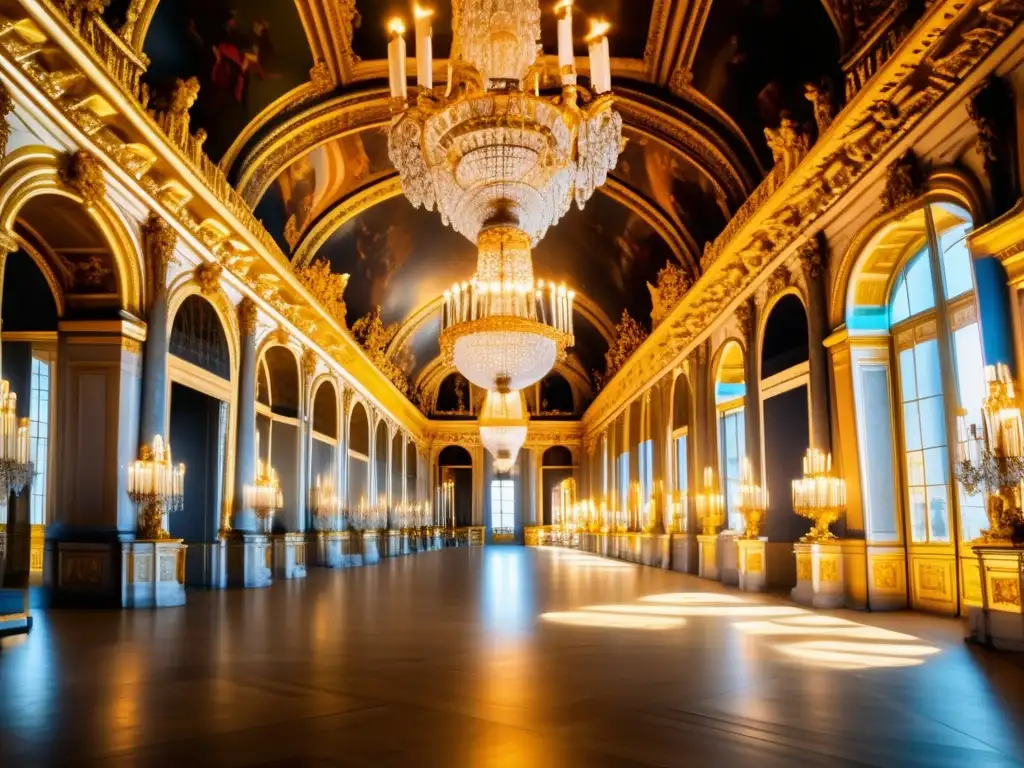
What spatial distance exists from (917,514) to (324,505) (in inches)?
520

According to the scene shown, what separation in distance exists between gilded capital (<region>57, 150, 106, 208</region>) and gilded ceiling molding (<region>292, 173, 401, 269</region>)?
7.57 metres

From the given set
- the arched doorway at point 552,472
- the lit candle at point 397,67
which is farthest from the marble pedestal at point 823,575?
the arched doorway at point 552,472

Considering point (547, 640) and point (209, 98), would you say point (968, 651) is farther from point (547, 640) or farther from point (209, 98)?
point (209, 98)

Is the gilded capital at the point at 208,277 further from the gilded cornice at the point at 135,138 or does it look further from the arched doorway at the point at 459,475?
the arched doorway at the point at 459,475

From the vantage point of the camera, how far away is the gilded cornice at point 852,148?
6859mm

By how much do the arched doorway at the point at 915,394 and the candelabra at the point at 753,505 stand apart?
2.62 meters

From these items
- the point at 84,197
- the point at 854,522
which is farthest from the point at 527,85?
the point at 854,522

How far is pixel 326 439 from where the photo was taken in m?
20.0

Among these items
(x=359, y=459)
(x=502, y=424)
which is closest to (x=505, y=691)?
(x=502, y=424)

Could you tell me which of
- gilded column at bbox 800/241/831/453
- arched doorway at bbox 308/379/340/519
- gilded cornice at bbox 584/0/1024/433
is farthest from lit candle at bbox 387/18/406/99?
arched doorway at bbox 308/379/340/519

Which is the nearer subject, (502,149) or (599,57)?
(502,149)

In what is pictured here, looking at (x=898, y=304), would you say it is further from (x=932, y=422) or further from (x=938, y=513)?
(x=938, y=513)

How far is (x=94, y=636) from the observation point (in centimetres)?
678

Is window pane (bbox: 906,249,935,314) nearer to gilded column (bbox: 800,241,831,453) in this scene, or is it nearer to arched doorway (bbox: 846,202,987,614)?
arched doorway (bbox: 846,202,987,614)
